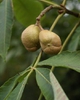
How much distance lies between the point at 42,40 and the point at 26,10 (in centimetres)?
50

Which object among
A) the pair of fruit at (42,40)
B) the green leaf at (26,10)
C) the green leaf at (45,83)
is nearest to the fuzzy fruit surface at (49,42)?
the pair of fruit at (42,40)

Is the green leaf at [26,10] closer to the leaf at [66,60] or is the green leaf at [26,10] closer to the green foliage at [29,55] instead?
the green foliage at [29,55]

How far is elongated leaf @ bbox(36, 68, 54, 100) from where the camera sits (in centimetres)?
103

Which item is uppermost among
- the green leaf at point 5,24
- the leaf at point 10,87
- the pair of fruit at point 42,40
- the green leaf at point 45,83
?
the green leaf at point 5,24

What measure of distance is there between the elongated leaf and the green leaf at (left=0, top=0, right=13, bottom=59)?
0.16m

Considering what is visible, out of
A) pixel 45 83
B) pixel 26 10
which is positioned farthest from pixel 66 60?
pixel 26 10

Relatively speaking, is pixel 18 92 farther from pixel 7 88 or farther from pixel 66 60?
pixel 66 60

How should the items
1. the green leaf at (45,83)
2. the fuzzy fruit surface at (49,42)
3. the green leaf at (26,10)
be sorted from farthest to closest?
1. the green leaf at (26,10)
2. the fuzzy fruit surface at (49,42)
3. the green leaf at (45,83)

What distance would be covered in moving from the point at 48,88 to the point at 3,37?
0.29 metres

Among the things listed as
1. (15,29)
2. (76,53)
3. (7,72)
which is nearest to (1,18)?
(76,53)

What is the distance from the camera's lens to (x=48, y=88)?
1.06m

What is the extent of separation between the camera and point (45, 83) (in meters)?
1.08

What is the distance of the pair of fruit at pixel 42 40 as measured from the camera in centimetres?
119

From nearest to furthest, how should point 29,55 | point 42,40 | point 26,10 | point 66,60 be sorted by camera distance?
point 66,60 → point 42,40 → point 26,10 → point 29,55
